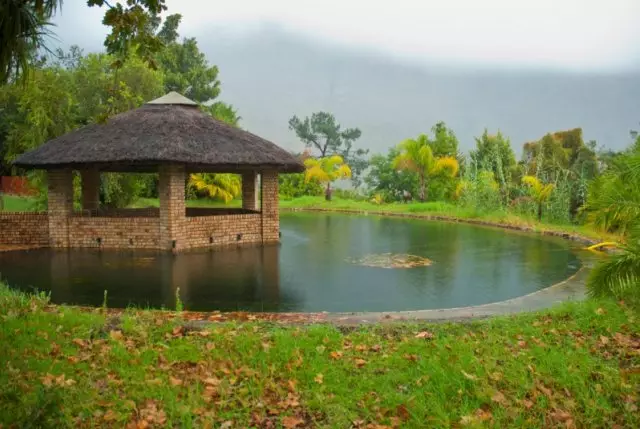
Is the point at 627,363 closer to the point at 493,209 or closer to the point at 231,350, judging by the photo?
the point at 231,350

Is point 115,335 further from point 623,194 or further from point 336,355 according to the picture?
point 623,194

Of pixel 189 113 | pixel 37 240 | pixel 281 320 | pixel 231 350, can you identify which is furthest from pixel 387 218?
pixel 231 350

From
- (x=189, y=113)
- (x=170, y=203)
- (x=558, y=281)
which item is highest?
(x=189, y=113)

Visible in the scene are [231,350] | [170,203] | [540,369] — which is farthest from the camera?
[170,203]

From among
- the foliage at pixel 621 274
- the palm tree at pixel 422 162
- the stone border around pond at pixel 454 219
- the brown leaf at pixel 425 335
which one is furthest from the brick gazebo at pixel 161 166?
the palm tree at pixel 422 162

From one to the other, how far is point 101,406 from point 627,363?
3.95 m

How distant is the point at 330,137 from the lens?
156 feet

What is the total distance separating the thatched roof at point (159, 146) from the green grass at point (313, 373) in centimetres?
672

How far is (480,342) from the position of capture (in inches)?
198

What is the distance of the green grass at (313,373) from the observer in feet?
12.4

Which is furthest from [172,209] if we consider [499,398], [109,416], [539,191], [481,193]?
[481,193]

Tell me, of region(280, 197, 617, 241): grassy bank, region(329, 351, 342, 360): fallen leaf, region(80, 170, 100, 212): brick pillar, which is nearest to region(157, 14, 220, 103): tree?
region(280, 197, 617, 241): grassy bank

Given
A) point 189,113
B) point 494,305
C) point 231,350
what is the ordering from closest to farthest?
point 231,350, point 494,305, point 189,113

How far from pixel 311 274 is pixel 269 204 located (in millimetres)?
4084
